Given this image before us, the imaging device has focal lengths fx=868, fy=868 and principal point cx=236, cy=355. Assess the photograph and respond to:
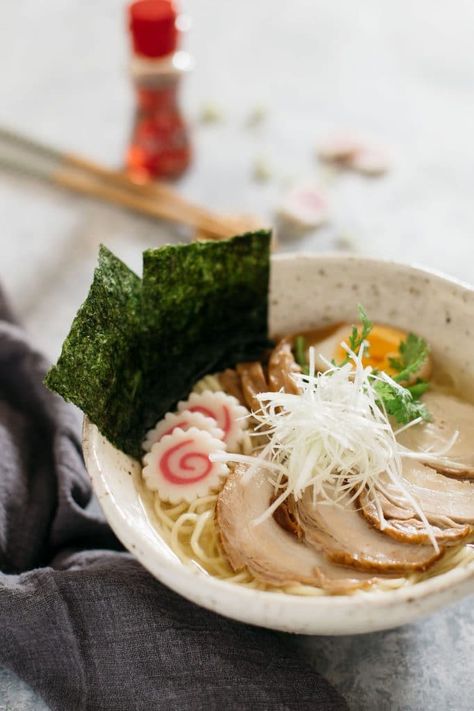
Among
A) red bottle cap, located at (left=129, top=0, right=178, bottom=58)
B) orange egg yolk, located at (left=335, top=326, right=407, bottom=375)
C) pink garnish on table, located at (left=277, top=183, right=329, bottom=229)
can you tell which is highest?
red bottle cap, located at (left=129, top=0, right=178, bottom=58)

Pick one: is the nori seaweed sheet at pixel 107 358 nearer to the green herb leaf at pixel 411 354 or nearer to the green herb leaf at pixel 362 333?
the green herb leaf at pixel 362 333

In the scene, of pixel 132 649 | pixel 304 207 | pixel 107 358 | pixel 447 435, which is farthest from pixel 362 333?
pixel 304 207

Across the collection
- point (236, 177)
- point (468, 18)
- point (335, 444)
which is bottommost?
point (335, 444)

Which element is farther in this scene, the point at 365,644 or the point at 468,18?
the point at 468,18

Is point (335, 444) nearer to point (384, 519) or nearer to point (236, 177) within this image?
point (384, 519)

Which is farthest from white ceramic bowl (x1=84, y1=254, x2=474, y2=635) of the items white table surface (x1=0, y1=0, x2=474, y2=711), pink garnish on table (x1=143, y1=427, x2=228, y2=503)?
white table surface (x1=0, y1=0, x2=474, y2=711)

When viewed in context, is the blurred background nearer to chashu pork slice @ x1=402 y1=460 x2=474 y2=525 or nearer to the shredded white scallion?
the shredded white scallion

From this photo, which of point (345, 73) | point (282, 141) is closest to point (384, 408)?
point (282, 141)
